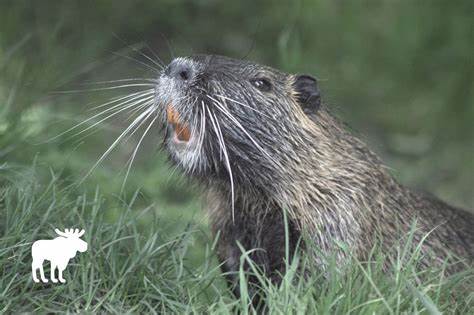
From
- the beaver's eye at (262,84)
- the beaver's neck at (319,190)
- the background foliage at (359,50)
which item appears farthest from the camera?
the background foliage at (359,50)

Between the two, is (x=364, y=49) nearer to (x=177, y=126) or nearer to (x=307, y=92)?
(x=307, y=92)

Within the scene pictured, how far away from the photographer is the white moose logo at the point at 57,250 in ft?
13.4

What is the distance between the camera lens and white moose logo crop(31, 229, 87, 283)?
4094 millimetres

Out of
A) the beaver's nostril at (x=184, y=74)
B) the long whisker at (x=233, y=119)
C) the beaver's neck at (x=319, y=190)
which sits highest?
the beaver's nostril at (x=184, y=74)

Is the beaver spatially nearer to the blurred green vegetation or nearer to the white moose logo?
the white moose logo

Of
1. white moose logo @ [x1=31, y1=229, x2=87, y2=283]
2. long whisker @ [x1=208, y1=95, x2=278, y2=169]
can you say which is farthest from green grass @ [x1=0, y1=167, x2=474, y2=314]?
long whisker @ [x1=208, y1=95, x2=278, y2=169]

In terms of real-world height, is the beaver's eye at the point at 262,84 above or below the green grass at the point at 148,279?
above

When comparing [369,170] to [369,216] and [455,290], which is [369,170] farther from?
[455,290]

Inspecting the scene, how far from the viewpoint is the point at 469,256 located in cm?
545

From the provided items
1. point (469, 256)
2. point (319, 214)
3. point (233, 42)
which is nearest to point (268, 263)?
point (319, 214)

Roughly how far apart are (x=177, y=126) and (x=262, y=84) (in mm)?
456

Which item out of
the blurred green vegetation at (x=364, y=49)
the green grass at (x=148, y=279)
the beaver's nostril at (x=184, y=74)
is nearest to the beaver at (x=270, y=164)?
the beaver's nostril at (x=184, y=74)

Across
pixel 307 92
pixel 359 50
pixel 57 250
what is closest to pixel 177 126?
pixel 307 92

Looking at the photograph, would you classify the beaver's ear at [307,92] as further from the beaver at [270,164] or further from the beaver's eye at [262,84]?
the beaver's eye at [262,84]
